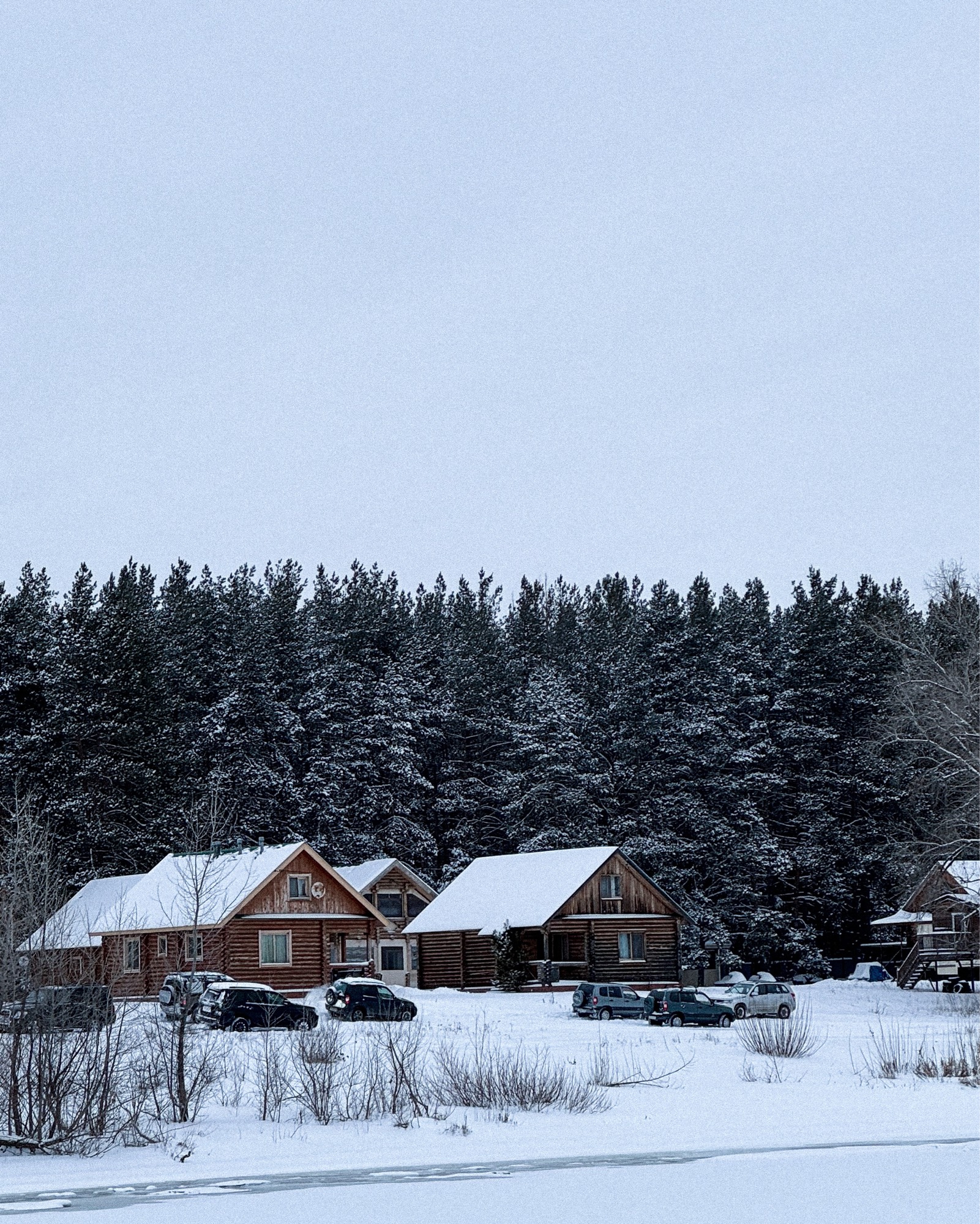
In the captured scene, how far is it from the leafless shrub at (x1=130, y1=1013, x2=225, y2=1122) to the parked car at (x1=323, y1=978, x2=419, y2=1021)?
20.4 meters

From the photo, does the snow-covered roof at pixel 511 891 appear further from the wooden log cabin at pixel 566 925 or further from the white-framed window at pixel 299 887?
the white-framed window at pixel 299 887

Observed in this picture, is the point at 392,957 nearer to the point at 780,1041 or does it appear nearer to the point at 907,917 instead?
the point at 907,917

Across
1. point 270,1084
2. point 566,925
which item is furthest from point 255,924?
point 270,1084

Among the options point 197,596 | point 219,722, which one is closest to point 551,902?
point 219,722

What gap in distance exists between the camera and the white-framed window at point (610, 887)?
242ft

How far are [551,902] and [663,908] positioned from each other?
21.4 ft

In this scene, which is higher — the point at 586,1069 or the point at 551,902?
the point at 551,902

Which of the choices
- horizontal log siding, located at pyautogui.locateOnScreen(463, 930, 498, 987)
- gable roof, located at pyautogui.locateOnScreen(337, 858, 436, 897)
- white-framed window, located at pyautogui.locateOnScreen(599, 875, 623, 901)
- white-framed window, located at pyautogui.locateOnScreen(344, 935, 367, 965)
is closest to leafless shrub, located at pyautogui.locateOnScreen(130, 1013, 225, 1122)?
white-framed window, located at pyautogui.locateOnScreen(344, 935, 367, 965)

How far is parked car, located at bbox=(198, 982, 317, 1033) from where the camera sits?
47812 millimetres

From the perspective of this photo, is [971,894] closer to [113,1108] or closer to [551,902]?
[551,902]

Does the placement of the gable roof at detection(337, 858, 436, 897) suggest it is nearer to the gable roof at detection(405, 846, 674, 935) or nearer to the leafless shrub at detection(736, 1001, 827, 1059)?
the gable roof at detection(405, 846, 674, 935)

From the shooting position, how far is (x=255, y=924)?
2618 inches

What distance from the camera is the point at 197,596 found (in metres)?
102

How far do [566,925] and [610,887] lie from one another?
2801 millimetres
